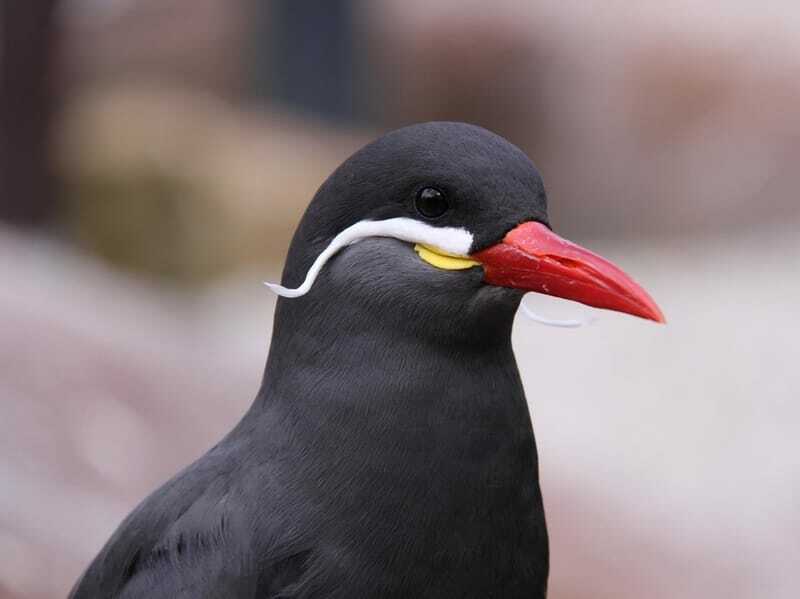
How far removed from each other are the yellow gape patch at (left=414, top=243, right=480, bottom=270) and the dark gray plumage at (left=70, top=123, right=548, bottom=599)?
0.05 feet

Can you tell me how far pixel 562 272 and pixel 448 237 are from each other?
0.71 feet

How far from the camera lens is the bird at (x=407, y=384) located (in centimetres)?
275

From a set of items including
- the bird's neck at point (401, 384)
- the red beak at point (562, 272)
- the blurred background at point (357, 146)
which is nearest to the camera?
the red beak at point (562, 272)

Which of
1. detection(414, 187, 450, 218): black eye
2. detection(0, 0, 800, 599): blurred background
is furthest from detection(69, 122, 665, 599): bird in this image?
detection(0, 0, 800, 599): blurred background

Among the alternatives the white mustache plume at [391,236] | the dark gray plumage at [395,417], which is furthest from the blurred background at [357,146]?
the white mustache plume at [391,236]

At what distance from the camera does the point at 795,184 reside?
33.1 ft

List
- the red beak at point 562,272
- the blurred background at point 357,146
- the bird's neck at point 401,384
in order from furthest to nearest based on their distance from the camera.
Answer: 1. the blurred background at point 357,146
2. the bird's neck at point 401,384
3. the red beak at point 562,272

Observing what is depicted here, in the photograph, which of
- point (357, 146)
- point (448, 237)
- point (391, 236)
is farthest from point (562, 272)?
point (357, 146)

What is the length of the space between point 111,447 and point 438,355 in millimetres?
3833

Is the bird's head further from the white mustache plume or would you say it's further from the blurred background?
the blurred background

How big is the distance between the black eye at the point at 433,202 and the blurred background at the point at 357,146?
3104 mm

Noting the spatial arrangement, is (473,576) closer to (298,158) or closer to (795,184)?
(298,158)

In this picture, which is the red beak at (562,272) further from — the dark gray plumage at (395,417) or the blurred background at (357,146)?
the blurred background at (357,146)

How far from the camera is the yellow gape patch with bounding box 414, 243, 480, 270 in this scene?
2.77m
